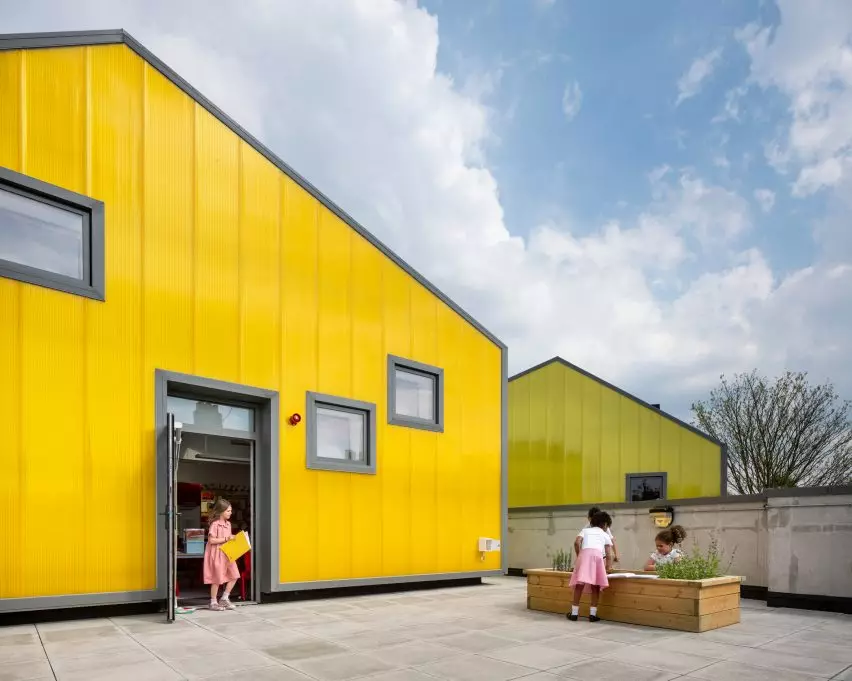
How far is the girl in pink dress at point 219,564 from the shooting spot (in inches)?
328

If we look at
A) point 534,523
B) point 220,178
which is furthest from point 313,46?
point 534,523

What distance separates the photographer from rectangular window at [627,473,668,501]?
55.2ft

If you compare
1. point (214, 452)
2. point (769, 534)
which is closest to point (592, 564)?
point (769, 534)

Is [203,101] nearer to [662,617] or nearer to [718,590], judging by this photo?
[662,617]

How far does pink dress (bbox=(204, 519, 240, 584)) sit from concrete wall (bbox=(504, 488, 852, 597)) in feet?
23.1

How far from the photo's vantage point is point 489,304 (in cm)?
1725

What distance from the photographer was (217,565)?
329 inches

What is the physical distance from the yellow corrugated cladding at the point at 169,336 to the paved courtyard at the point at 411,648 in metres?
1.09

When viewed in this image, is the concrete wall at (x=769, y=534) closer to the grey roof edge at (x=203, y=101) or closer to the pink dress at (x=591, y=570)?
the pink dress at (x=591, y=570)

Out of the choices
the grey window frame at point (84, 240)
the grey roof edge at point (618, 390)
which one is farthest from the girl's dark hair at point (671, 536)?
the grey roof edge at point (618, 390)

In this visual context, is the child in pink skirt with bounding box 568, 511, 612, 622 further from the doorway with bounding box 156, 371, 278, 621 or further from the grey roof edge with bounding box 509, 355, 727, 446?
the grey roof edge with bounding box 509, 355, 727, 446

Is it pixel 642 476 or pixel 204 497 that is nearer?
pixel 204 497

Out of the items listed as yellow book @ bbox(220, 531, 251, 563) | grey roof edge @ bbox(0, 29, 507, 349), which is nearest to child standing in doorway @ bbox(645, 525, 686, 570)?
yellow book @ bbox(220, 531, 251, 563)

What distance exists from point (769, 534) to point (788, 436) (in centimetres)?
1510
